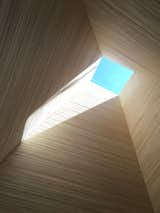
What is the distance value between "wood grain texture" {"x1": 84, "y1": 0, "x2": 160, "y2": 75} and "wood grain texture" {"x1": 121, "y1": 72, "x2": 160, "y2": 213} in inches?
11.6

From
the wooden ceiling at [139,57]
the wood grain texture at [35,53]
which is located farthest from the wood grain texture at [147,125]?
the wood grain texture at [35,53]

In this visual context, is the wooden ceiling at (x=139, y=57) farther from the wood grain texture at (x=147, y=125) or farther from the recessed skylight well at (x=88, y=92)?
the recessed skylight well at (x=88, y=92)

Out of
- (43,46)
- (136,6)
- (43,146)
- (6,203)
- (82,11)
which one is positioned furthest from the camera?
(43,146)

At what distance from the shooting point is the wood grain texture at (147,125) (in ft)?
8.89

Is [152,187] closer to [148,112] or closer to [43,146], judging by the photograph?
[148,112]

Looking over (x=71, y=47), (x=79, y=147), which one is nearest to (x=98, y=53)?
(x=71, y=47)

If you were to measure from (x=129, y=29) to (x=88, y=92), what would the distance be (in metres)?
1.42

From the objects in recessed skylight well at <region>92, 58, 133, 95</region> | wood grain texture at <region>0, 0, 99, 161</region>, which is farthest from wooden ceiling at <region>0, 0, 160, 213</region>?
recessed skylight well at <region>92, 58, 133, 95</region>

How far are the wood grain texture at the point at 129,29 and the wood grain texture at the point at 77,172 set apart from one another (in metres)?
0.85

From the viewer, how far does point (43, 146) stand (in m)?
2.62

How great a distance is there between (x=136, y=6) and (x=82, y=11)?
399 mm

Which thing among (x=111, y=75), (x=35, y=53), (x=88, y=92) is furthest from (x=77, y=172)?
(x=35, y=53)

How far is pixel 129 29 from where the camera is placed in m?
2.09

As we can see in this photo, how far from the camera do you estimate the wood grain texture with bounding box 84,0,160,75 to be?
1.81m
